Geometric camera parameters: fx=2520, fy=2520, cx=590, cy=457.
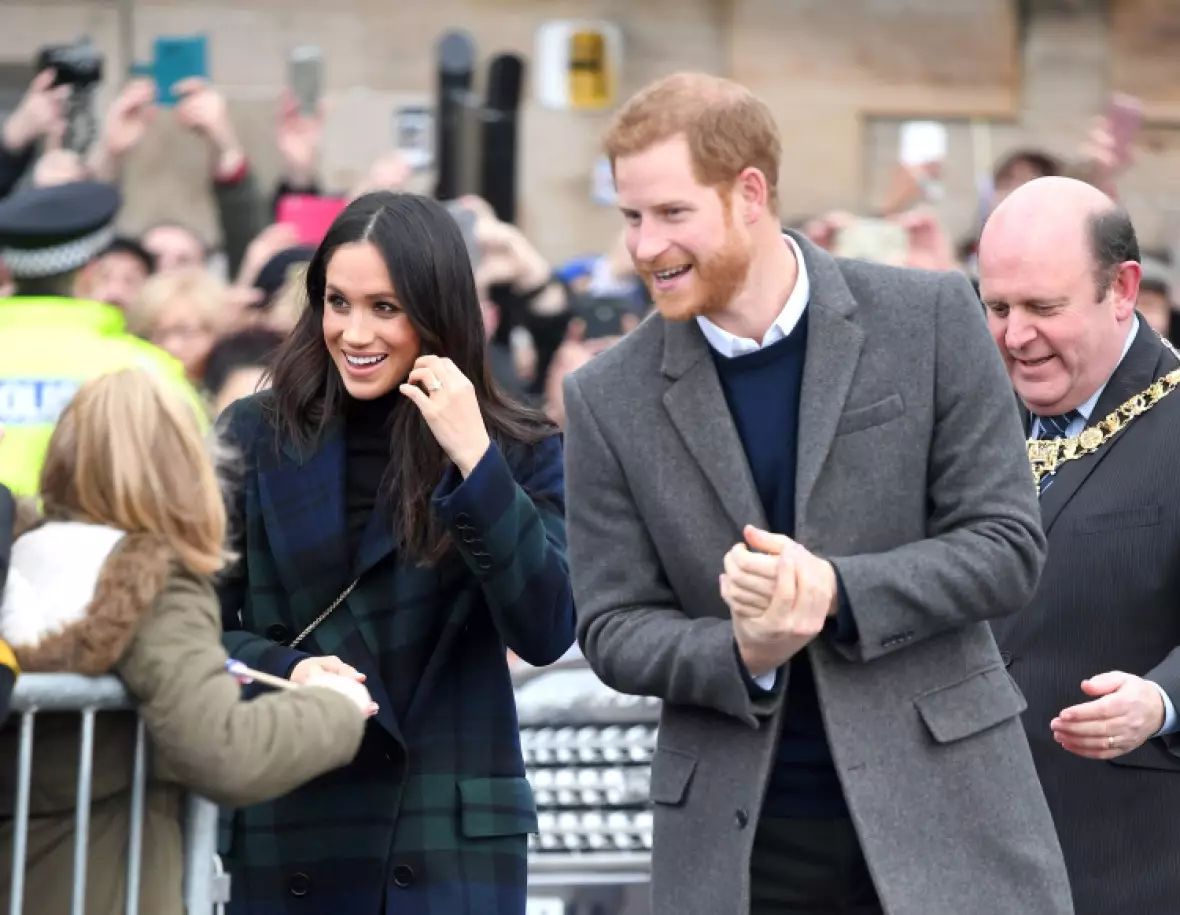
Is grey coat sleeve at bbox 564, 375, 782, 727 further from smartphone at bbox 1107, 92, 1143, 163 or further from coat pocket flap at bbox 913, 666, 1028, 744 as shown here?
smartphone at bbox 1107, 92, 1143, 163

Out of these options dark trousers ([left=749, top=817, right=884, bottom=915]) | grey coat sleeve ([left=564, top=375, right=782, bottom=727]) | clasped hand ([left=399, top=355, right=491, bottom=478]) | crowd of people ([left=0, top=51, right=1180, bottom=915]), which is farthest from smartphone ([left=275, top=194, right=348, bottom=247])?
dark trousers ([left=749, top=817, right=884, bottom=915])

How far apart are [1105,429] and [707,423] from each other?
115 centimetres

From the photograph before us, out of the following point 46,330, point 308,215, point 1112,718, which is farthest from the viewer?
point 308,215

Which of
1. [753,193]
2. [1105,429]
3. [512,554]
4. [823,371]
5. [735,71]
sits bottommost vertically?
[735,71]

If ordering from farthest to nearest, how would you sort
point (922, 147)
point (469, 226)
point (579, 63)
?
point (579, 63), point (922, 147), point (469, 226)

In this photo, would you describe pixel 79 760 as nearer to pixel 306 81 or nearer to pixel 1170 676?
pixel 1170 676

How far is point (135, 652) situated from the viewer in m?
4.13

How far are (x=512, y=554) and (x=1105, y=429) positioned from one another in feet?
4.27

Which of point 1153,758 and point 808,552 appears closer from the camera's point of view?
point 808,552

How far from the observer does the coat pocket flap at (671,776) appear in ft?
14.3

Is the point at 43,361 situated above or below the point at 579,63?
above

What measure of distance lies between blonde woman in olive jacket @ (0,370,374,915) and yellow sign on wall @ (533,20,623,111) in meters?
11.0

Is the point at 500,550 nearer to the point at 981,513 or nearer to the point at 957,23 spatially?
the point at 981,513

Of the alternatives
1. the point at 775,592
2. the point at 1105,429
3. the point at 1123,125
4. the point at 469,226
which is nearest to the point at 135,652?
the point at 775,592
